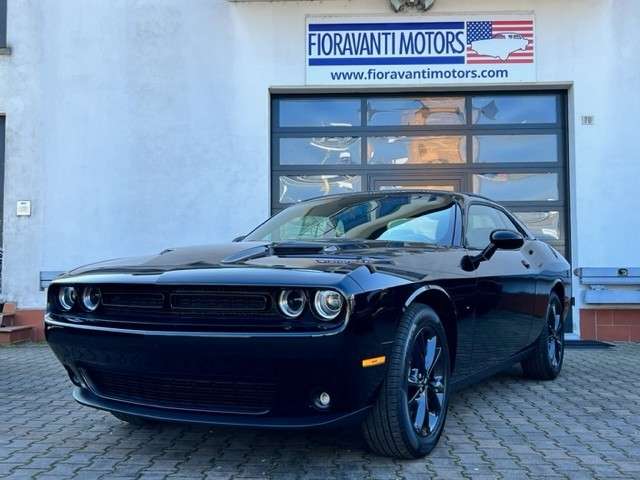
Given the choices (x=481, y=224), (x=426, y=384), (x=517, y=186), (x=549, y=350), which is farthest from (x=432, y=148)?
(x=426, y=384)

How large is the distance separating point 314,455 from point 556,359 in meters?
3.02

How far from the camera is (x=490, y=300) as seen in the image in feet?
12.6

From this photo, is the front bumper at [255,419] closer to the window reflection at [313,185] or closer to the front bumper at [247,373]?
the front bumper at [247,373]

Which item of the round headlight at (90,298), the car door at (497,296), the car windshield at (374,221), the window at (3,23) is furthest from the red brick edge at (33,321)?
the car door at (497,296)

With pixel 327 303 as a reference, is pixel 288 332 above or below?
below

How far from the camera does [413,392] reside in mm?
3076

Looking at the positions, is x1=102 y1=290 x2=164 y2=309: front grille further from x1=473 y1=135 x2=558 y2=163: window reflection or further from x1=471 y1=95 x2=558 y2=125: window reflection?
x1=471 y1=95 x2=558 y2=125: window reflection

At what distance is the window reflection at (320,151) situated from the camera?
28.0 feet

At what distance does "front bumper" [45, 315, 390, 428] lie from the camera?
2.58 metres

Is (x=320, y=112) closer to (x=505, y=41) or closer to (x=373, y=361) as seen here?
(x=505, y=41)

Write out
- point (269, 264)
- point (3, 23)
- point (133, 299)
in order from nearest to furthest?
point (269, 264) → point (133, 299) → point (3, 23)

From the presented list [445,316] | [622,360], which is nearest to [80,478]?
[445,316]

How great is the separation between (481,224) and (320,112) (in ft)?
15.5

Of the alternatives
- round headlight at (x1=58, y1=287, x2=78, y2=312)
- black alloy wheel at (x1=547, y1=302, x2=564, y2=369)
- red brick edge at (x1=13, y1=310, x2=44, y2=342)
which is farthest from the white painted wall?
round headlight at (x1=58, y1=287, x2=78, y2=312)
